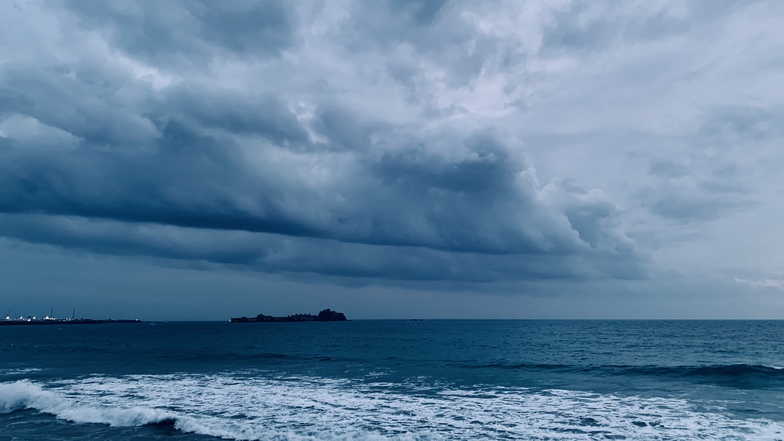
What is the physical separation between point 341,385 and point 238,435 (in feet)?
46.0

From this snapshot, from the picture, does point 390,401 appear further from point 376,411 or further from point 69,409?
point 69,409

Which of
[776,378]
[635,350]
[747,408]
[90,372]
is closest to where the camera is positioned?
[747,408]

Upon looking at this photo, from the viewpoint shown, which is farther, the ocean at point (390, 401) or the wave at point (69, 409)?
the wave at point (69, 409)

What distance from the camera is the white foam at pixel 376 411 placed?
2184 centimetres

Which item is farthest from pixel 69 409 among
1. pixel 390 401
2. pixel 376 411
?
→ pixel 390 401

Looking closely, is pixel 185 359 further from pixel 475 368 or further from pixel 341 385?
pixel 475 368

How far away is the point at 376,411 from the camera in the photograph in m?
25.8

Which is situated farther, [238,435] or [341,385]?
[341,385]

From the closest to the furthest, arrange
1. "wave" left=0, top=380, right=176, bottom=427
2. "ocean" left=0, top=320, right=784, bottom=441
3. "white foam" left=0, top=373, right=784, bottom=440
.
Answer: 1. "white foam" left=0, top=373, right=784, bottom=440
2. "ocean" left=0, top=320, right=784, bottom=441
3. "wave" left=0, top=380, right=176, bottom=427

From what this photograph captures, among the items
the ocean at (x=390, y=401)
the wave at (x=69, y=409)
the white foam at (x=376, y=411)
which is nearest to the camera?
the white foam at (x=376, y=411)

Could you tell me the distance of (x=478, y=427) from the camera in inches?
885

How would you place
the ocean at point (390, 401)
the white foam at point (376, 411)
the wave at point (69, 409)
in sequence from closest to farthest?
the white foam at point (376, 411), the ocean at point (390, 401), the wave at point (69, 409)

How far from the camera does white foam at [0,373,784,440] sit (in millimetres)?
21844

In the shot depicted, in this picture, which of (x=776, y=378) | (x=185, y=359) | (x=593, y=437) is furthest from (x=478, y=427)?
(x=185, y=359)
